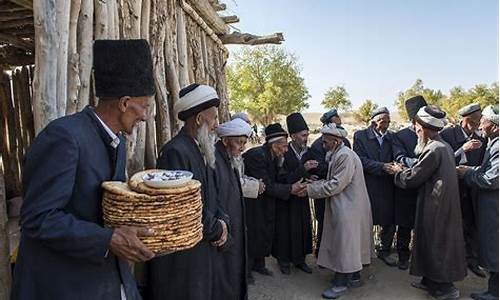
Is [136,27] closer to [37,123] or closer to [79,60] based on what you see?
[79,60]

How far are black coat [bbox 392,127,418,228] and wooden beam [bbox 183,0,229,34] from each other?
9.89 feet

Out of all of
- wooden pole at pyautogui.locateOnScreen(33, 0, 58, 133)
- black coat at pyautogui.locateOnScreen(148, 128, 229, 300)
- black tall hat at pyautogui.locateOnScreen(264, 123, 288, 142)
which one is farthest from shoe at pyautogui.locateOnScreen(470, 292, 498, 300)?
wooden pole at pyautogui.locateOnScreen(33, 0, 58, 133)

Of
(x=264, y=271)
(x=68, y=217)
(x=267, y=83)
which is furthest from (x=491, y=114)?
(x=267, y=83)

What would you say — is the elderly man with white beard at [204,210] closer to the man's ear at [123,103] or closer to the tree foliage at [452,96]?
the man's ear at [123,103]

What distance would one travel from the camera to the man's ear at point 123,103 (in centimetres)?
179

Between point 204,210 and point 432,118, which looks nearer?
point 204,210

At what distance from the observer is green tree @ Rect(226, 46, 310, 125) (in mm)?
37031

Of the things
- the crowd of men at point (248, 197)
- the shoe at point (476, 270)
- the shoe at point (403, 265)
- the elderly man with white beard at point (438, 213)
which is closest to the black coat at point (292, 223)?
the crowd of men at point (248, 197)

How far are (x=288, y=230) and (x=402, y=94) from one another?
44585mm

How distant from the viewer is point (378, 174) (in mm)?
5418

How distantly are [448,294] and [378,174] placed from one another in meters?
1.58

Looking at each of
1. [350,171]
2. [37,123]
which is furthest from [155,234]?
[350,171]

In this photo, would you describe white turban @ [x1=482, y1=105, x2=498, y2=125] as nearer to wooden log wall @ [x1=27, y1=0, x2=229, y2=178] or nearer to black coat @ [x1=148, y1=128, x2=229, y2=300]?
wooden log wall @ [x1=27, y1=0, x2=229, y2=178]

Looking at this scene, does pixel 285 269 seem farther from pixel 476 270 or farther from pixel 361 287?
pixel 476 270
